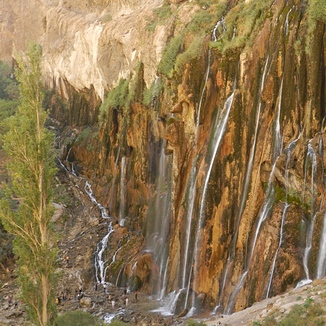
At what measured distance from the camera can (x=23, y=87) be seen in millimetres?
16172

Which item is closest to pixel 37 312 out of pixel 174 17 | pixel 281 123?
pixel 281 123

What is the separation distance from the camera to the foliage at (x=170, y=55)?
26703 mm

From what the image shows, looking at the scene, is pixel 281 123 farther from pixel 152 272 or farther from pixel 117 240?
pixel 117 240

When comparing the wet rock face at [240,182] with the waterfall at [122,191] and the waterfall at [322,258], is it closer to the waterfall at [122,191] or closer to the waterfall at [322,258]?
the waterfall at [322,258]

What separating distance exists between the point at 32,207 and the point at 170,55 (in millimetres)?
13559

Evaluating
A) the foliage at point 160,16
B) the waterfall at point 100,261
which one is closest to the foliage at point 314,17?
the foliage at point 160,16

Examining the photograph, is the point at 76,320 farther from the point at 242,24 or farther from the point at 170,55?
the point at 170,55

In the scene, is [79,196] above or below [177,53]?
below

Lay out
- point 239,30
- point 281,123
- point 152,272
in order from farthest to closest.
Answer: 1. point 152,272
2. point 239,30
3. point 281,123

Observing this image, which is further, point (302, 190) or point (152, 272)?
point (152, 272)

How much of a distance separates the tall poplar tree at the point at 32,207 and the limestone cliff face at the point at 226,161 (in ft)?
19.9

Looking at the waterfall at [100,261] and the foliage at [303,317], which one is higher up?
the foliage at [303,317]

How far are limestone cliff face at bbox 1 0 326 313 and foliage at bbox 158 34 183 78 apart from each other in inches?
8.6

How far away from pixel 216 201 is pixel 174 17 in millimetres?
13098
